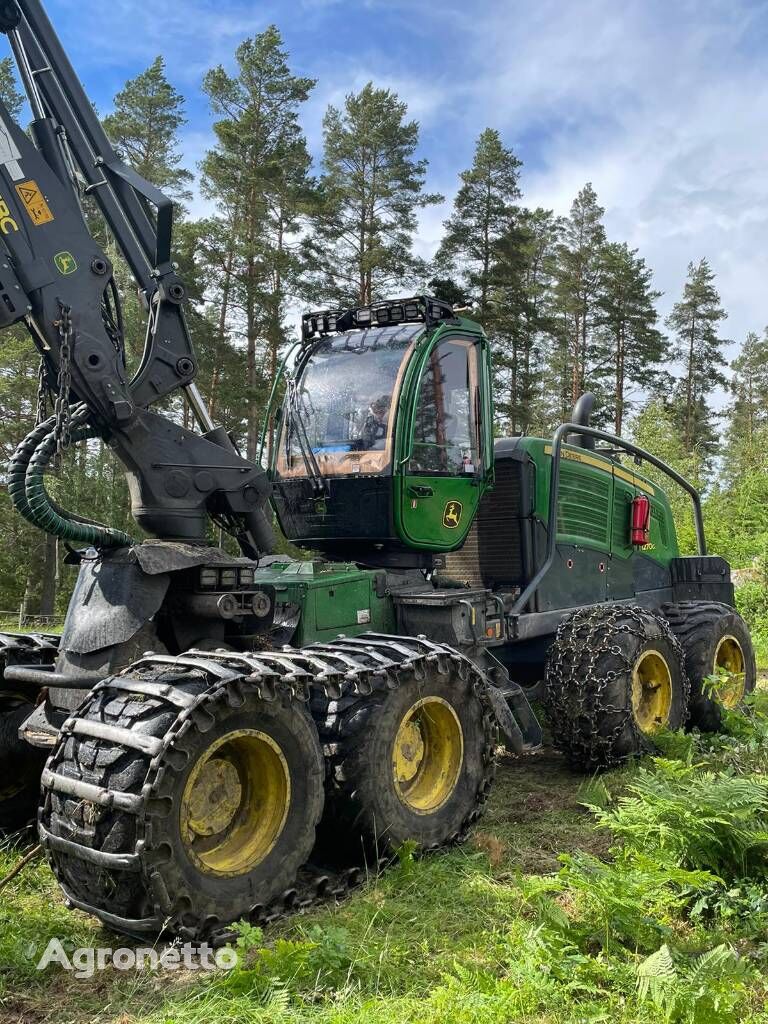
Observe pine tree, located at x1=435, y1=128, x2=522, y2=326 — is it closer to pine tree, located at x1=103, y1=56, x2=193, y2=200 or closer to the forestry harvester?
pine tree, located at x1=103, y1=56, x2=193, y2=200

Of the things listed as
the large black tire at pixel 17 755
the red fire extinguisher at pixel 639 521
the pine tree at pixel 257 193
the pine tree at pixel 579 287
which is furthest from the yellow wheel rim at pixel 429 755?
the pine tree at pixel 579 287

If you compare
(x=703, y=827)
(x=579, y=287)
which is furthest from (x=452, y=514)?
(x=579, y=287)

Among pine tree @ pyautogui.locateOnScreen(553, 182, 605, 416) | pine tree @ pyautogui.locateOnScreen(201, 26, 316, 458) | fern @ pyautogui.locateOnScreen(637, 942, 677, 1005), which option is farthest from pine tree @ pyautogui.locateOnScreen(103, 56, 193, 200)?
fern @ pyautogui.locateOnScreen(637, 942, 677, 1005)

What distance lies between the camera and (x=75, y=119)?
17.8 ft

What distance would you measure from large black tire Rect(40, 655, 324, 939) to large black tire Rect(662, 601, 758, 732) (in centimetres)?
450

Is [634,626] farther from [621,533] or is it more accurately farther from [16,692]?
[16,692]

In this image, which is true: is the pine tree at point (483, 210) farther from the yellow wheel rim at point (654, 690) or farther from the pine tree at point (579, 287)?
the yellow wheel rim at point (654, 690)

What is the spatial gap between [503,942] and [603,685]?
2.96 meters

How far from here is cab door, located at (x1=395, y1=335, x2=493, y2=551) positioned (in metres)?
6.31

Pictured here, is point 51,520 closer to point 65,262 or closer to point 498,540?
point 65,262

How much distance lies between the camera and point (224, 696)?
151 inches

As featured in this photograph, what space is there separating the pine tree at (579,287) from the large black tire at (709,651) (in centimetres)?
2570

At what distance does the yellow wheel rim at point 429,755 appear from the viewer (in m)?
4.96

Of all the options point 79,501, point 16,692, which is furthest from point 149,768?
point 79,501
